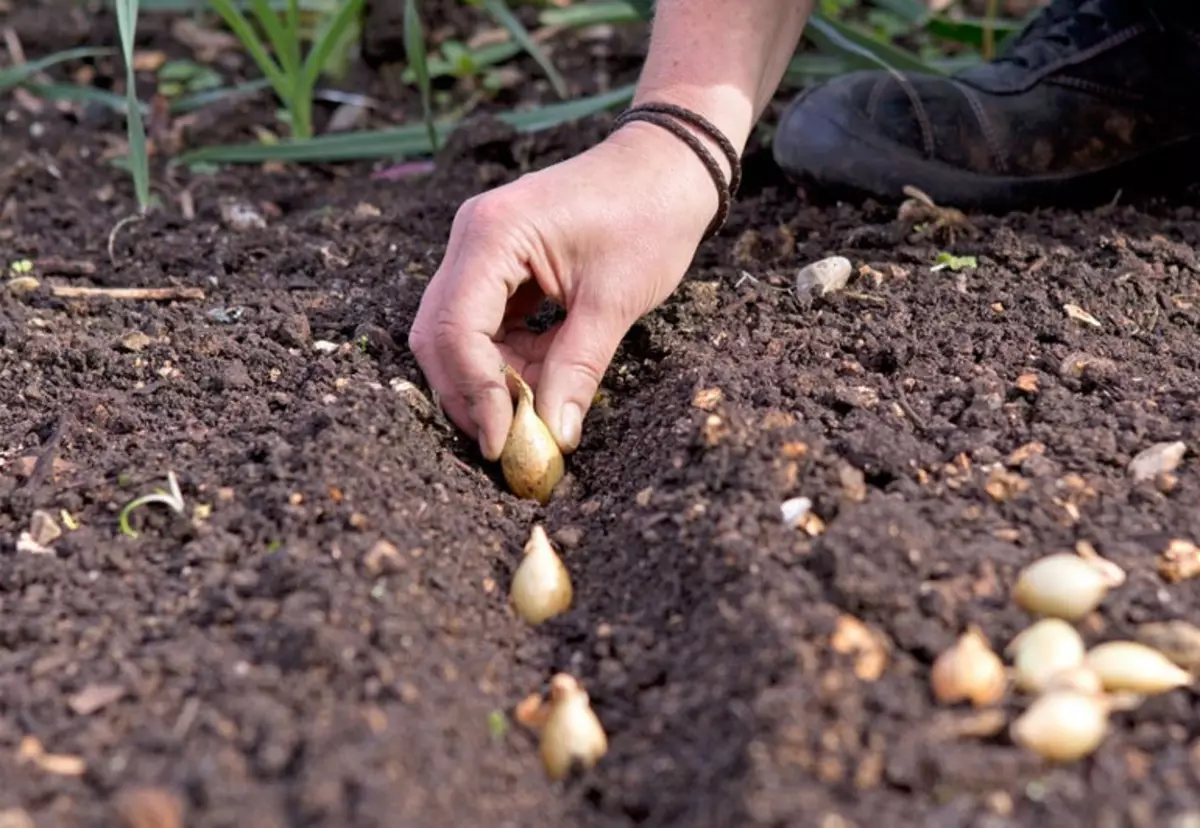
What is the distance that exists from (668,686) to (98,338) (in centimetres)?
93

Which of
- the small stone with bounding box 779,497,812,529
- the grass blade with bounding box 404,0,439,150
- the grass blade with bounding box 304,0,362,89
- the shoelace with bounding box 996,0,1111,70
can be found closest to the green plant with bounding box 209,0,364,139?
the grass blade with bounding box 304,0,362,89

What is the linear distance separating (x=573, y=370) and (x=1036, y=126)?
1014 millimetres

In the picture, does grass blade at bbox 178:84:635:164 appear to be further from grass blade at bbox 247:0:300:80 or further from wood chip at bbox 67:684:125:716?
wood chip at bbox 67:684:125:716

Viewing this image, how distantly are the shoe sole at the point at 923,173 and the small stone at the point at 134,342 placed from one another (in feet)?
3.23

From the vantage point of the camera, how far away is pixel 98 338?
5.01 feet

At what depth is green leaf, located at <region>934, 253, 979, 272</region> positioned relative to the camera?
1601mm

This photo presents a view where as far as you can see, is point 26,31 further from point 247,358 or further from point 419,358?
point 419,358

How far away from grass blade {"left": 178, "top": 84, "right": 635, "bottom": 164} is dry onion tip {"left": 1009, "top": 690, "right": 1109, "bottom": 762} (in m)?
1.51

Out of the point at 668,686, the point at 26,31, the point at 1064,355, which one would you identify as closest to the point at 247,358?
the point at 668,686

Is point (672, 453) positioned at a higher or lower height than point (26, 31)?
higher

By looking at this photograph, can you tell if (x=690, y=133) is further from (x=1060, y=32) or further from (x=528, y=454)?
(x=1060, y=32)

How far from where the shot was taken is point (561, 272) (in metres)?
1.30

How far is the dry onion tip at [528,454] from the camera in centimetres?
126

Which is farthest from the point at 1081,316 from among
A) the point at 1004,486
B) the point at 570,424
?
the point at 570,424
